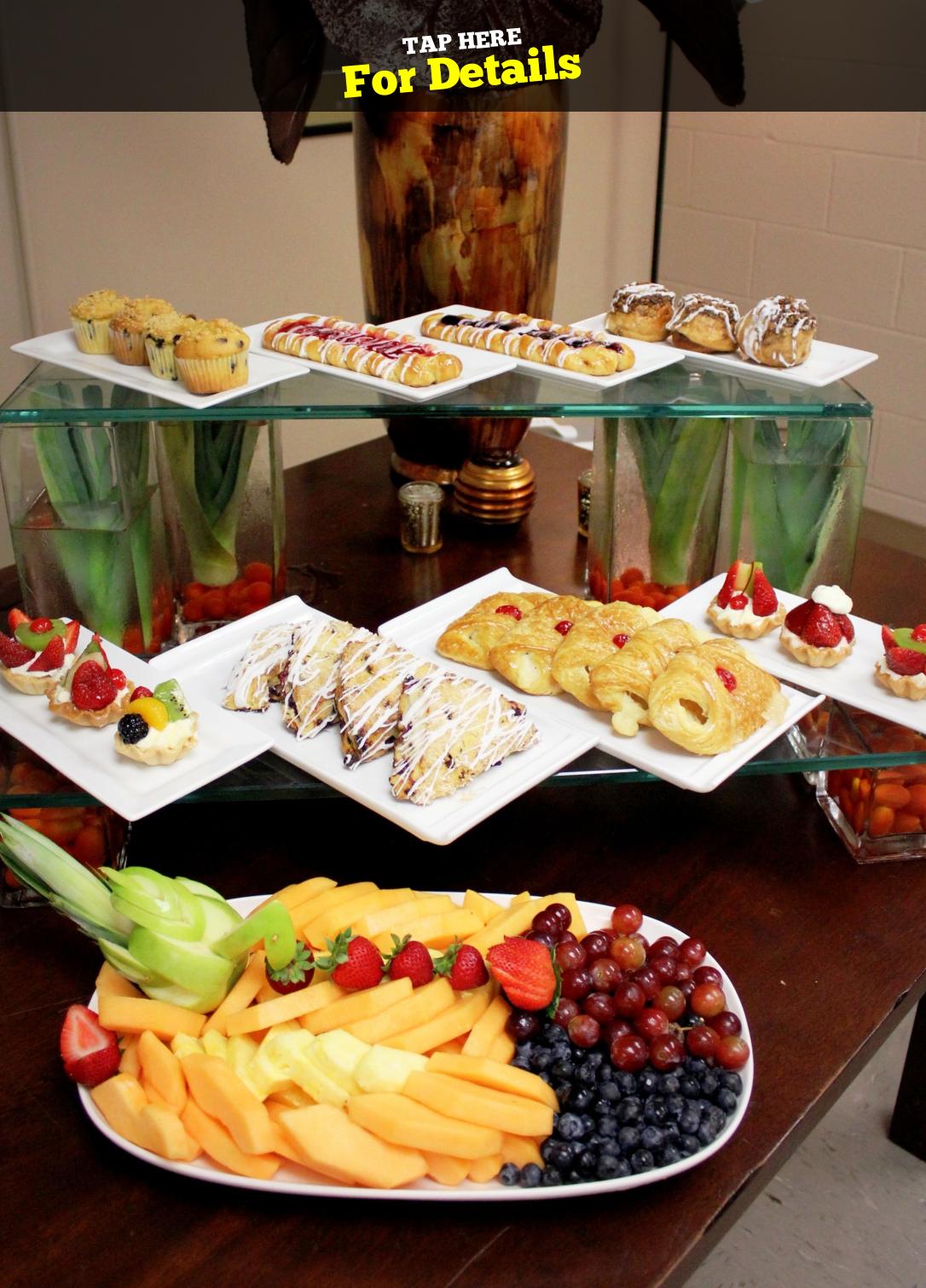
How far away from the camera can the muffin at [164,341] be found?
164 cm

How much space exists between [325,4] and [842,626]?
1.18 metres

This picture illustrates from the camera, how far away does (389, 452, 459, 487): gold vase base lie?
2500mm

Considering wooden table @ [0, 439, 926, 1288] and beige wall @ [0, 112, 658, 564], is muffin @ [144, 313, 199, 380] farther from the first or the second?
beige wall @ [0, 112, 658, 564]

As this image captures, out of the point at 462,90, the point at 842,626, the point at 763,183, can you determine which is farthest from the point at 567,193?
the point at 842,626

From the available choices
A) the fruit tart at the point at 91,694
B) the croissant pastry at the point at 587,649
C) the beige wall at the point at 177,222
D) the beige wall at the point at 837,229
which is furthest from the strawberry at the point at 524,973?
the beige wall at the point at 837,229

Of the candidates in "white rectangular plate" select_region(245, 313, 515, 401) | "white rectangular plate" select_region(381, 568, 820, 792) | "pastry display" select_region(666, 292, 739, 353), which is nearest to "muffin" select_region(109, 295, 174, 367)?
"white rectangular plate" select_region(245, 313, 515, 401)

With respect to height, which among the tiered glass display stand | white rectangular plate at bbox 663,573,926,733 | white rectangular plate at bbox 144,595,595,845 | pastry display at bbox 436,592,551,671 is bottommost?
white rectangular plate at bbox 144,595,595,845

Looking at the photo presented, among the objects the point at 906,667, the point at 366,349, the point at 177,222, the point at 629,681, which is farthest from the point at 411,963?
the point at 177,222

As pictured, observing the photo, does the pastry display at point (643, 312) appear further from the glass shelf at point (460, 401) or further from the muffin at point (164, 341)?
the muffin at point (164, 341)

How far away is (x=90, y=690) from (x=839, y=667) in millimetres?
922

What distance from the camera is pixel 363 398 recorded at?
165cm

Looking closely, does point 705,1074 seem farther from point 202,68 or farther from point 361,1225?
point 202,68

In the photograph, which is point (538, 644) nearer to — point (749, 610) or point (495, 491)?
point (749, 610)

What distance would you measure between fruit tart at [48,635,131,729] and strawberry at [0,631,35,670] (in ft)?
0.25
